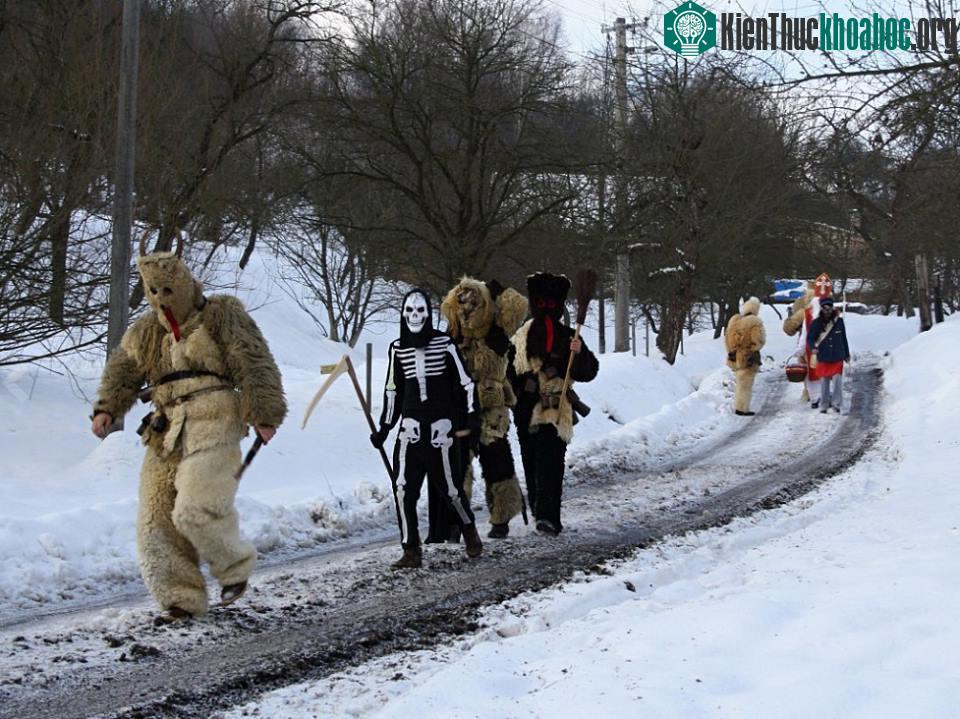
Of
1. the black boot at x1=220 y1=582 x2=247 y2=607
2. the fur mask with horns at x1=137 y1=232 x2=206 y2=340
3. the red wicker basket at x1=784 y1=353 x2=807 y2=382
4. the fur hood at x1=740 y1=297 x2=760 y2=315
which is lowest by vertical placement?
the black boot at x1=220 y1=582 x2=247 y2=607

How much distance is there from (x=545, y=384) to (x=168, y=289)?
13.0 ft

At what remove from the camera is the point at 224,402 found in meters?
6.79

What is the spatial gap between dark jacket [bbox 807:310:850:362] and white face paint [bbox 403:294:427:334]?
40.2ft

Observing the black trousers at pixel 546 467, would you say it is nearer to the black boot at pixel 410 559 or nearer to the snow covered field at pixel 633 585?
the snow covered field at pixel 633 585

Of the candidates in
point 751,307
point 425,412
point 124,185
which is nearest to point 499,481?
point 425,412

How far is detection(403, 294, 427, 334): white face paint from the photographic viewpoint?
8297 mm

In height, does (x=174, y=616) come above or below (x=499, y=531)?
above

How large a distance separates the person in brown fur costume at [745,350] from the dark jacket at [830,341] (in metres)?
0.94

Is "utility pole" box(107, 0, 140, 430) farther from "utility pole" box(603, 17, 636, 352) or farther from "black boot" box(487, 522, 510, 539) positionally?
"utility pole" box(603, 17, 636, 352)

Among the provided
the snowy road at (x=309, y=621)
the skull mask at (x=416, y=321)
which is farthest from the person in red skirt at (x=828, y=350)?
the skull mask at (x=416, y=321)

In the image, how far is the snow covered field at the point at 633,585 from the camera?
15.4ft

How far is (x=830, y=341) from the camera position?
1895cm

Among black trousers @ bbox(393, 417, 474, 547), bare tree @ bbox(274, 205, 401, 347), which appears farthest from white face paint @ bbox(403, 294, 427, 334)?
bare tree @ bbox(274, 205, 401, 347)

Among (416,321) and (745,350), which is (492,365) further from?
(745,350)
